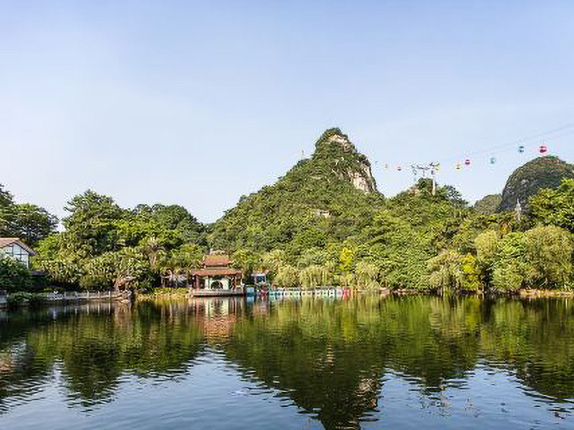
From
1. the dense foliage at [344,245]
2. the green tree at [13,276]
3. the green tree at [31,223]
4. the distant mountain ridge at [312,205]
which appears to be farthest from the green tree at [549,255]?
the green tree at [31,223]

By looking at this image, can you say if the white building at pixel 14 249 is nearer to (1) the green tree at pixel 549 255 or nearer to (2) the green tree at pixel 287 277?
(2) the green tree at pixel 287 277

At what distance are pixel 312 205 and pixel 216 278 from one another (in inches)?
1966

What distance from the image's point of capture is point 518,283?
60938mm

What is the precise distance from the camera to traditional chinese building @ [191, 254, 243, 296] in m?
80.0

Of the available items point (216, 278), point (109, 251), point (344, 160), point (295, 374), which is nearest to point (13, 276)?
point (109, 251)

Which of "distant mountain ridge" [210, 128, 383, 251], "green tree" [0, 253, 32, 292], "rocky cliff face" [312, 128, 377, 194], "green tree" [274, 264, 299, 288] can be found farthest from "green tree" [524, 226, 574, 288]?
"rocky cliff face" [312, 128, 377, 194]

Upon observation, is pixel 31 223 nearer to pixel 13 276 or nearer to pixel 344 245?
pixel 13 276

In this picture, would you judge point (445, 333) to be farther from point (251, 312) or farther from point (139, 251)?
point (139, 251)

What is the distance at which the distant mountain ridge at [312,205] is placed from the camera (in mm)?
111875

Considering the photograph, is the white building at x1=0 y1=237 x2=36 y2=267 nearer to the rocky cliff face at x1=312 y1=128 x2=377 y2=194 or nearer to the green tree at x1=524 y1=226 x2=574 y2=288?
the green tree at x1=524 y1=226 x2=574 y2=288

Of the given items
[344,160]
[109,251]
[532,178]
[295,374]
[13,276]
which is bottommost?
[295,374]

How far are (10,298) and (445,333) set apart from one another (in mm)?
45453

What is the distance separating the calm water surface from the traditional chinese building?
35.9 m

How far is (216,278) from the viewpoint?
84250mm
